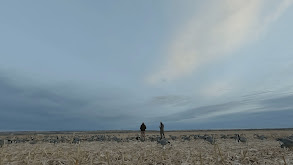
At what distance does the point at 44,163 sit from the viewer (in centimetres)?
379

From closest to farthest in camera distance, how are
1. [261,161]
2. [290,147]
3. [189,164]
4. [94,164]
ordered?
1. [94,164]
2. [189,164]
3. [261,161]
4. [290,147]

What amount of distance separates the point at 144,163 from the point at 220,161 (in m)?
1.61

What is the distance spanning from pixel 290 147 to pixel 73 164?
757 cm

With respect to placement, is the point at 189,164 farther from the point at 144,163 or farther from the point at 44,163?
the point at 44,163

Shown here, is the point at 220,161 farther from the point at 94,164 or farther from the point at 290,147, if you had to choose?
the point at 290,147

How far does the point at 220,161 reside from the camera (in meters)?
4.59

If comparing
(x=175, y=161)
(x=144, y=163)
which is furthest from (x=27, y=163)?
(x=175, y=161)

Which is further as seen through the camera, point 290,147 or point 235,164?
point 290,147

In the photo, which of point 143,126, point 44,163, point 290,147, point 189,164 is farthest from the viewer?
point 143,126

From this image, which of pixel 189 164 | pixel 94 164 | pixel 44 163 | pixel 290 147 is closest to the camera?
pixel 44 163

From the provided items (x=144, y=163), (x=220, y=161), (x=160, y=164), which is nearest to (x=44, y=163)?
(x=144, y=163)

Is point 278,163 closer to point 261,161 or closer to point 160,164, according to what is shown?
point 261,161

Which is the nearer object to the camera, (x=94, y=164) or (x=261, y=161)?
(x=94, y=164)

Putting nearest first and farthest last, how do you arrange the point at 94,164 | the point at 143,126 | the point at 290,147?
the point at 94,164 < the point at 290,147 < the point at 143,126
